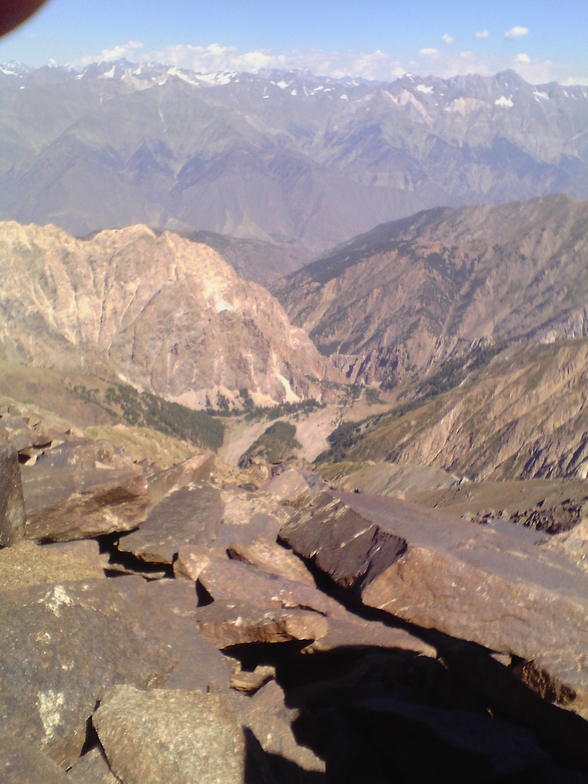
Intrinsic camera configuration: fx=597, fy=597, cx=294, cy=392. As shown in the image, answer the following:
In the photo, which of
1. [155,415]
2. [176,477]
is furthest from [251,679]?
[155,415]

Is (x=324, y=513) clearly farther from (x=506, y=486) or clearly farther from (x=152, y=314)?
(x=152, y=314)

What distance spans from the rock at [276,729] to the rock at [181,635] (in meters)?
0.56

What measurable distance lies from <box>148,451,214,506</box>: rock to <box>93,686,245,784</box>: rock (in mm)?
7952

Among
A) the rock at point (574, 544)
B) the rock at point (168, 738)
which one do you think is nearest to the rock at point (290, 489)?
the rock at point (574, 544)

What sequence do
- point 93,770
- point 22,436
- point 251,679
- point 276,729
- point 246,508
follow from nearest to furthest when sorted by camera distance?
point 93,770, point 276,729, point 251,679, point 246,508, point 22,436

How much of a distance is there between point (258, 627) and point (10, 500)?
4299 mm

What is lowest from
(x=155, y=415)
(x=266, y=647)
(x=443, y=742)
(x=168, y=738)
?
(x=155, y=415)

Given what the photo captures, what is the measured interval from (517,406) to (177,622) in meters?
79.7

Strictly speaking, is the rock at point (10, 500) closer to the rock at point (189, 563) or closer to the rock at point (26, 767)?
the rock at point (189, 563)

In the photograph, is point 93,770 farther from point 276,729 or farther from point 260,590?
point 260,590

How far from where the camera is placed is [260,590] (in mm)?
10836

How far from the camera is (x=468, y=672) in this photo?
8.85 m

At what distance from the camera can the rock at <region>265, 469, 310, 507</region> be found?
724 inches

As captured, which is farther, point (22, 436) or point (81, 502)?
point (22, 436)
